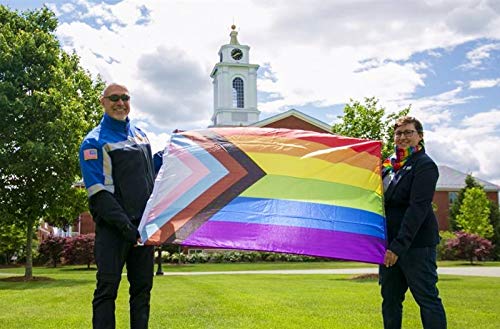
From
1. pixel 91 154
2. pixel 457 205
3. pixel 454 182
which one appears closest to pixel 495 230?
pixel 457 205

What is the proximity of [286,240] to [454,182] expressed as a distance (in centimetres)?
6343

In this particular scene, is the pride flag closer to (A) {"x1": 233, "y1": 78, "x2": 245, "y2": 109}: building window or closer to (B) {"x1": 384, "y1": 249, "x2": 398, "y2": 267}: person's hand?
(B) {"x1": 384, "y1": 249, "x2": 398, "y2": 267}: person's hand

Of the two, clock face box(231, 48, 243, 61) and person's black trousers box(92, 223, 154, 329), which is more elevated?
clock face box(231, 48, 243, 61)

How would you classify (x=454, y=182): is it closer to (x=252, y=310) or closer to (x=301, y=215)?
(x=252, y=310)

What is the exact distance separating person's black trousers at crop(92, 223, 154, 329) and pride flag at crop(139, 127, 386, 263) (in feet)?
0.90

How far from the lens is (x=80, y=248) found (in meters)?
36.7

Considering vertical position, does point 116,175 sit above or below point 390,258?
above

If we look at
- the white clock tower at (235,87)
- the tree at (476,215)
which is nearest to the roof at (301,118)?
the white clock tower at (235,87)

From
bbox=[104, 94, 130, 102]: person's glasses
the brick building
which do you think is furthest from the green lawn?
the brick building

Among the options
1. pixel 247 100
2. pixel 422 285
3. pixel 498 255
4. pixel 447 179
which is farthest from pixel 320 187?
pixel 447 179

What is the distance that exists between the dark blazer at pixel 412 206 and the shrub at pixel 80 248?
108 feet

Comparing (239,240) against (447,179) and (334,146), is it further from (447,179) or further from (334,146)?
(447,179)

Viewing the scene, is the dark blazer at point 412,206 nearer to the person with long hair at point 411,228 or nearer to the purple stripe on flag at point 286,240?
the person with long hair at point 411,228

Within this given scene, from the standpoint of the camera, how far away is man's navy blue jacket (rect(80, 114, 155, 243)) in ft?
15.7
